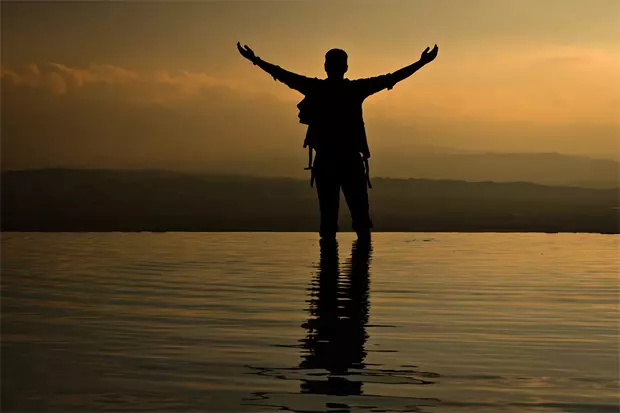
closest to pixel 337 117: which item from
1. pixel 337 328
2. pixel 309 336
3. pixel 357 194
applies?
pixel 357 194

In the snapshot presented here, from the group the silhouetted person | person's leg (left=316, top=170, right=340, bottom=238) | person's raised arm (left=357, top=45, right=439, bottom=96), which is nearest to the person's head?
the silhouetted person

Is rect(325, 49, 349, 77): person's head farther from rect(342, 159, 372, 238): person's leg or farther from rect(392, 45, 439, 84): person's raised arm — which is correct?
rect(342, 159, 372, 238): person's leg

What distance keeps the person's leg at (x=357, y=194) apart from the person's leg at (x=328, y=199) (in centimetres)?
18

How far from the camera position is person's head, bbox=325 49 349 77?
15.6 meters

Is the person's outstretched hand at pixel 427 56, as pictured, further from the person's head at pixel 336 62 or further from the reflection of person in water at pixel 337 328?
the reflection of person in water at pixel 337 328

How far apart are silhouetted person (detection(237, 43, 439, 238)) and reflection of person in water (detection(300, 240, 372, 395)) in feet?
11.0

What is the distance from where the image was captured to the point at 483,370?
5.73 m

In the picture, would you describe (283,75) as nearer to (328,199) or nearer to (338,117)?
(338,117)

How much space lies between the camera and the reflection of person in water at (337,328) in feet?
17.7

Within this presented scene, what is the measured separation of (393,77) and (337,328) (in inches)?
352

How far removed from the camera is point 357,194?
15922 mm

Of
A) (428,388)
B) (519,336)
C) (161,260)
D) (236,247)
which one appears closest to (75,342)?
(428,388)

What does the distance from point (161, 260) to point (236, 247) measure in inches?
147

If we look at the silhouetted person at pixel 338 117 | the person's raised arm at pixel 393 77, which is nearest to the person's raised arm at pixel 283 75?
the silhouetted person at pixel 338 117
